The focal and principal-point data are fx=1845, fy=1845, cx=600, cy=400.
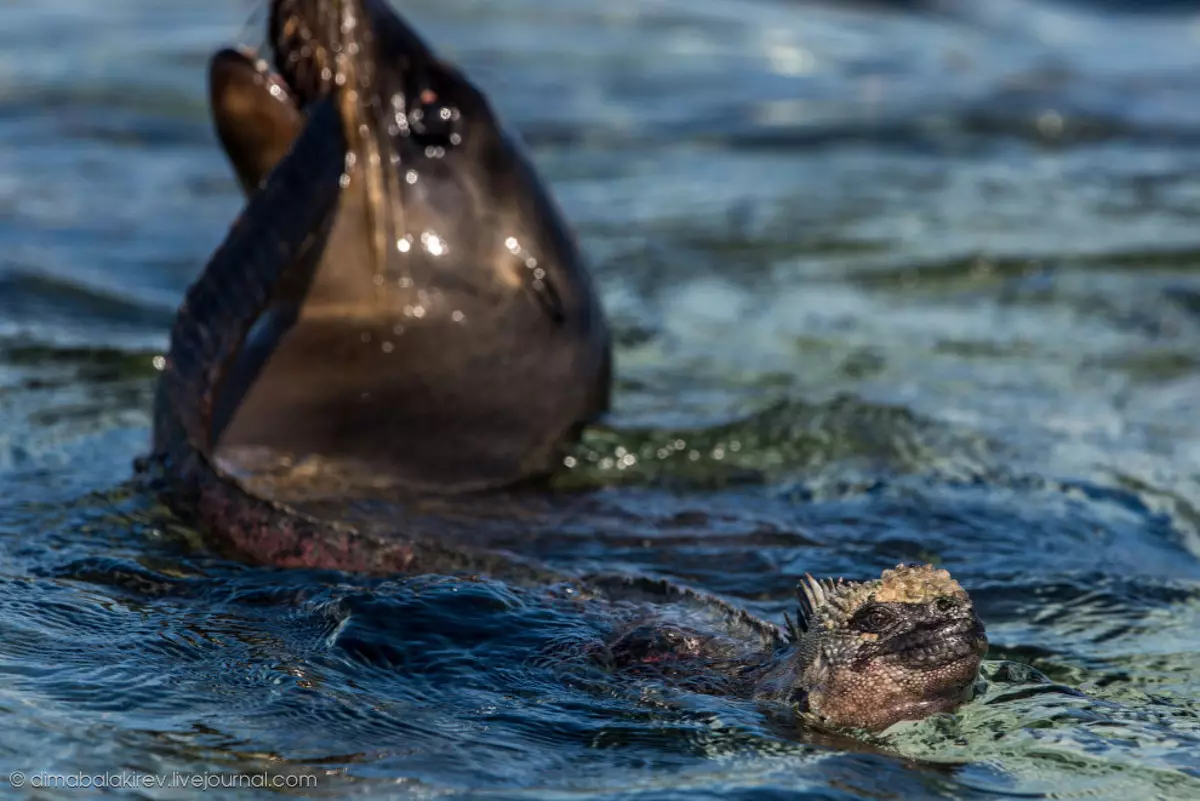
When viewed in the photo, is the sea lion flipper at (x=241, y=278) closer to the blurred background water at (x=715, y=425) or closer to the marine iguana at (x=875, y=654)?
the blurred background water at (x=715, y=425)

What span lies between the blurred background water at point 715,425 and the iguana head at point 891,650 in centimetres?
7

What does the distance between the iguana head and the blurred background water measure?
0.07 meters

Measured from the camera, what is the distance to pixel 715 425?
18.8 feet

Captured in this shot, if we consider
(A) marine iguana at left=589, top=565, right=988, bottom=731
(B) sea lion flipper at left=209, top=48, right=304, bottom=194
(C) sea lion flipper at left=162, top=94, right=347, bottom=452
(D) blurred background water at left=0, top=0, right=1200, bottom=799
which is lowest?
(D) blurred background water at left=0, top=0, right=1200, bottom=799

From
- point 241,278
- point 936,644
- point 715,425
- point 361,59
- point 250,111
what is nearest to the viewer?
point 936,644

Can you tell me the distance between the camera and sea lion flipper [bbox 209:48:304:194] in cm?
482

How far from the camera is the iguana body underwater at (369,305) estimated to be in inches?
171

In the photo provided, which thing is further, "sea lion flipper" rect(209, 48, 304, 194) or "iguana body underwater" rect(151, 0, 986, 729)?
"sea lion flipper" rect(209, 48, 304, 194)

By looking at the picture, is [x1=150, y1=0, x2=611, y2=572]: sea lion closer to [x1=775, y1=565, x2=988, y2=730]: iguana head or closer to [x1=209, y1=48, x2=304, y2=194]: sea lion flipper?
[x1=209, y1=48, x2=304, y2=194]: sea lion flipper

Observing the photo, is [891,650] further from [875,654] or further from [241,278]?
[241,278]

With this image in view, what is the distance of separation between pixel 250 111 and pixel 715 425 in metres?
1.76

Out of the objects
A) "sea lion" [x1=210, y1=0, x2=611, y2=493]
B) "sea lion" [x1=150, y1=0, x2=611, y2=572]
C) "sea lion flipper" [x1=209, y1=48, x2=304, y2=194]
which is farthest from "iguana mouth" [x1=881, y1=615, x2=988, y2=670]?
"sea lion flipper" [x1=209, y1=48, x2=304, y2=194]

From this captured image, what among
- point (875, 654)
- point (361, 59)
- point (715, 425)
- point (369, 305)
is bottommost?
point (715, 425)

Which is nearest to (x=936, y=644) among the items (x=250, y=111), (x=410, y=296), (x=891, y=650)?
(x=891, y=650)
